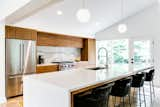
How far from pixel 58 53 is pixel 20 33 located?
87.1 inches

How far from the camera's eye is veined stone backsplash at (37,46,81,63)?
6.11 meters

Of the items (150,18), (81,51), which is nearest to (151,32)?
(150,18)

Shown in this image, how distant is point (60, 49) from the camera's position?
6.71 metres

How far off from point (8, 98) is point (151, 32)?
562 centimetres

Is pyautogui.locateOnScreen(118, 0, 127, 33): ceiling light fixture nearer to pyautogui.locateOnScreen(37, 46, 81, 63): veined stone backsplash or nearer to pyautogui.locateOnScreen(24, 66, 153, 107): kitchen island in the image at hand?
pyautogui.locateOnScreen(24, 66, 153, 107): kitchen island

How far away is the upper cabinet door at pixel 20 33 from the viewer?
14.5 feet

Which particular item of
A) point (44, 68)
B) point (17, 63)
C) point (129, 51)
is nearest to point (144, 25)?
point (129, 51)

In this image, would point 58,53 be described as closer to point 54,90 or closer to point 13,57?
point 13,57

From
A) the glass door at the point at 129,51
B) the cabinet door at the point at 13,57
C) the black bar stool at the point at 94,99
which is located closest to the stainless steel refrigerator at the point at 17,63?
the cabinet door at the point at 13,57

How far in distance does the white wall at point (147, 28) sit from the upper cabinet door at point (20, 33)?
12.5 feet

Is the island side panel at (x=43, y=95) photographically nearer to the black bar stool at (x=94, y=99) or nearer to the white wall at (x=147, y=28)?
the black bar stool at (x=94, y=99)

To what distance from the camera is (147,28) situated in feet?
20.8

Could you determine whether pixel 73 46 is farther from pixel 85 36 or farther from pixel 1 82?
pixel 1 82

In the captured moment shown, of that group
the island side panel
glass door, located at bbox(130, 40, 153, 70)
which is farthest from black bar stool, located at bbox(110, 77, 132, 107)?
glass door, located at bbox(130, 40, 153, 70)
